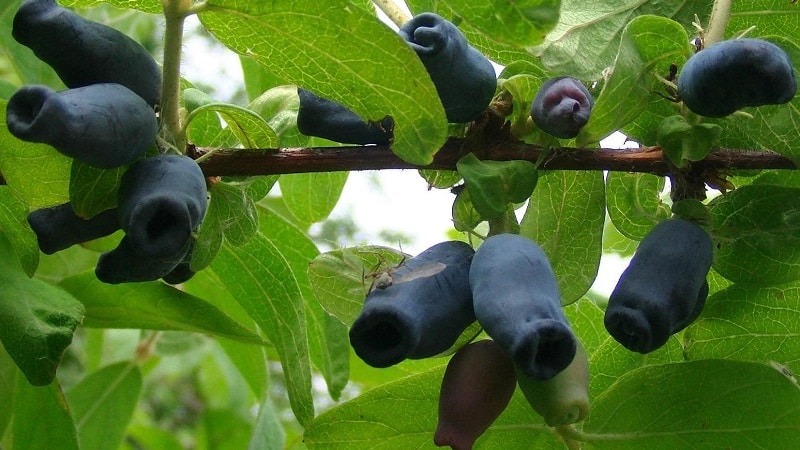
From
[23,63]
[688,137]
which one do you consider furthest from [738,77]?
[23,63]

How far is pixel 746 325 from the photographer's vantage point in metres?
1.35

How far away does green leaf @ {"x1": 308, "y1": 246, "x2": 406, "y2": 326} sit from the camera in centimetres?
114

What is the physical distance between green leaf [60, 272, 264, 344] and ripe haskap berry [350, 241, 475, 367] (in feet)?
1.66

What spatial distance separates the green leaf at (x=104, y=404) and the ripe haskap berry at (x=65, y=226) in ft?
2.71

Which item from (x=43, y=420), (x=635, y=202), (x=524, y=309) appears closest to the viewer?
(x=524, y=309)

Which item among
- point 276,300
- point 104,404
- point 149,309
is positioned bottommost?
point 104,404

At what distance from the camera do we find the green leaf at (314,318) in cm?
160

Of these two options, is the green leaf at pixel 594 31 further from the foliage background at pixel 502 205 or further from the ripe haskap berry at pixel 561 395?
the ripe haskap berry at pixel 561 395

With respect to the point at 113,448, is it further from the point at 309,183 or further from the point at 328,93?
the point at 328,93

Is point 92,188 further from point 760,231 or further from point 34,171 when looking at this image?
point 760,231

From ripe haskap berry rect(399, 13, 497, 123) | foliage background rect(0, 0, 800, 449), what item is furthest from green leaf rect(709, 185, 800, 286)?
ripe haskap berry rect(399, 13, 497, 123)

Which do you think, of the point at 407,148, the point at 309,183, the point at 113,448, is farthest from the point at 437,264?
the point at 113,448

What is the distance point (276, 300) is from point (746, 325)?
2.08ft

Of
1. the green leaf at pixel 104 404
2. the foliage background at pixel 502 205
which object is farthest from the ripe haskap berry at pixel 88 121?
the green leaf at pixel 104 404
